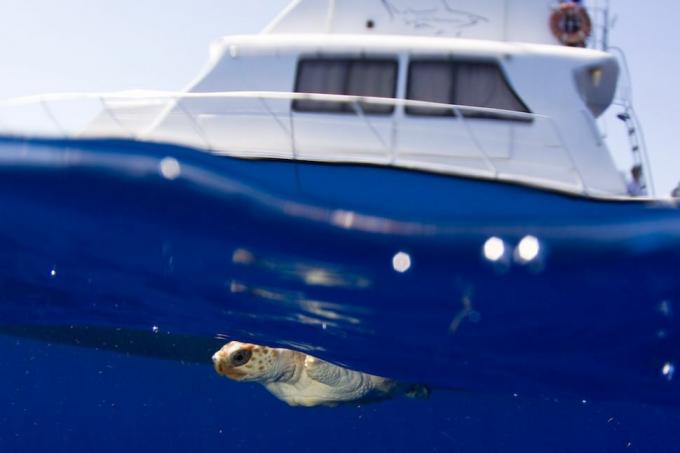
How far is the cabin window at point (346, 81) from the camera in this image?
620 centimetres

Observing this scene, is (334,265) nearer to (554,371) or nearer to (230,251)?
(230,251)

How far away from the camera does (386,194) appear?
5.78 metres

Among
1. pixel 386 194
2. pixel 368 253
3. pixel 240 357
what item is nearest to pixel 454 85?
pixel 386 194

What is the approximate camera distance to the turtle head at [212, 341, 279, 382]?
871 centimetres

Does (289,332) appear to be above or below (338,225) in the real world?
below

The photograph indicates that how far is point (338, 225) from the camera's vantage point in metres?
6.11

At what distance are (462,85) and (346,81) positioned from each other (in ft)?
3.97

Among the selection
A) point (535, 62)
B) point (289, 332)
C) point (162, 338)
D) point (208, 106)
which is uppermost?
point (535, 62)

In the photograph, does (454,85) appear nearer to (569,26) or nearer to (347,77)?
(347,77)

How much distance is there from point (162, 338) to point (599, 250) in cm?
983

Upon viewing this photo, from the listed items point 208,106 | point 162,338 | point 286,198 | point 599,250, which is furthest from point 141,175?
point 162,338

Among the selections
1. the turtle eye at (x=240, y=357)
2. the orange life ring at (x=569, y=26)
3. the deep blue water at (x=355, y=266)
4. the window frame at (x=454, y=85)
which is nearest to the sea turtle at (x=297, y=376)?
the turtle eye at (x=240, y=357)

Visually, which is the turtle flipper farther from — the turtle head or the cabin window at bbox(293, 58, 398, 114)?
the cabin window at bbox(293, 58, 398, 114)

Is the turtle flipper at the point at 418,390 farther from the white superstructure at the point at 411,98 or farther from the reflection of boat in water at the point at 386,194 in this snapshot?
the white superstructure at the point at 411,98
